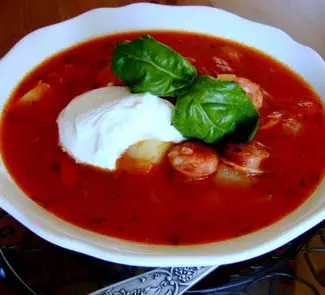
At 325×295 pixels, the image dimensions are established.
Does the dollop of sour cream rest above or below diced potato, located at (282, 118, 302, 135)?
above

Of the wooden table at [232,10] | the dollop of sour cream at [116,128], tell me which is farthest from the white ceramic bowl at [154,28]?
the wooden table at [232,10]

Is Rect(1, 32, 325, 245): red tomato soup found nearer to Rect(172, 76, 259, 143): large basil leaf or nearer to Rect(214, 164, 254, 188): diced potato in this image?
Rect(214, 164, 254, 188): diced potato

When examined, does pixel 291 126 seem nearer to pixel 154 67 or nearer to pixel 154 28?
pixel 154 67

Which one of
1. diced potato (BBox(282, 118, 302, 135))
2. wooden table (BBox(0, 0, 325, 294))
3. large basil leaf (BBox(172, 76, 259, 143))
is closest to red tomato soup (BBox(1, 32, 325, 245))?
diced potato (BBox(282, 118, 302, 135))

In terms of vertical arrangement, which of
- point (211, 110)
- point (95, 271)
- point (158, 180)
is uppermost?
point (211, 110)

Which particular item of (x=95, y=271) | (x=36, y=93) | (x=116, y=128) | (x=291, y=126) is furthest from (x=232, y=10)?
(x=95, y=271)
